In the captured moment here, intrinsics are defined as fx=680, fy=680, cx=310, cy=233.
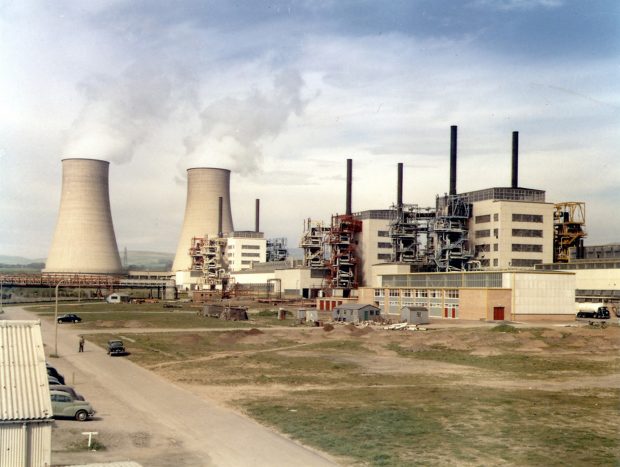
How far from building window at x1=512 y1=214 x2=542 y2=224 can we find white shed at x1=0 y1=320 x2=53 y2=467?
8080 cm

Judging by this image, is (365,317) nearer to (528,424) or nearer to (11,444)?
(528,424)

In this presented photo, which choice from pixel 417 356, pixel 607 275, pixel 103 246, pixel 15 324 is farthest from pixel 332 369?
pixel 103 246

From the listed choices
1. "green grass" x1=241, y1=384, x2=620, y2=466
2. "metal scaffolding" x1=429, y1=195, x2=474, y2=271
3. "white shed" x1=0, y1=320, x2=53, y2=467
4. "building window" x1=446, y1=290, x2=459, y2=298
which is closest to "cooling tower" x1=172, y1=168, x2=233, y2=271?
"metal scaffolding" x1=429, y1=195, x2=474, y2=271

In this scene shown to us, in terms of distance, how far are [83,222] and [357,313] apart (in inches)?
1903

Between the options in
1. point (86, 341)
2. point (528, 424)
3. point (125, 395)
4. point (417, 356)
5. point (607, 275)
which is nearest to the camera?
point (528, 424)

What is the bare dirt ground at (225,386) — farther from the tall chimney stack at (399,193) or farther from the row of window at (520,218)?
the tall chimney stack at (399,193)

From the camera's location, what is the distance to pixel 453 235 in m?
93.8

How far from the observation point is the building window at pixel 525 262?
8950 cm

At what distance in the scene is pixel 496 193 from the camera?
91688 millimetres

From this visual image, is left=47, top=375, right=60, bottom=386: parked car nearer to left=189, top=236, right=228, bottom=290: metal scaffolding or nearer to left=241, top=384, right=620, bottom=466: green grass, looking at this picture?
left=241, top=384, right=620, bottom=466: green grass

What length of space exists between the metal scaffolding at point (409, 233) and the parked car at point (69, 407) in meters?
80.4

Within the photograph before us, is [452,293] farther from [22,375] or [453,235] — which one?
[22,375]

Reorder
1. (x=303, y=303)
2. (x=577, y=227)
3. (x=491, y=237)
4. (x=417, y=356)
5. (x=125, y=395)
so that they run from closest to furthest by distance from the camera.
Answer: (x=125, y=395) < (x=417, y=356) < (x=491, y=237) < (x=577, y=227) < (x=303, y=303)

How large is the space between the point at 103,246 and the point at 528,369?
264 ft
